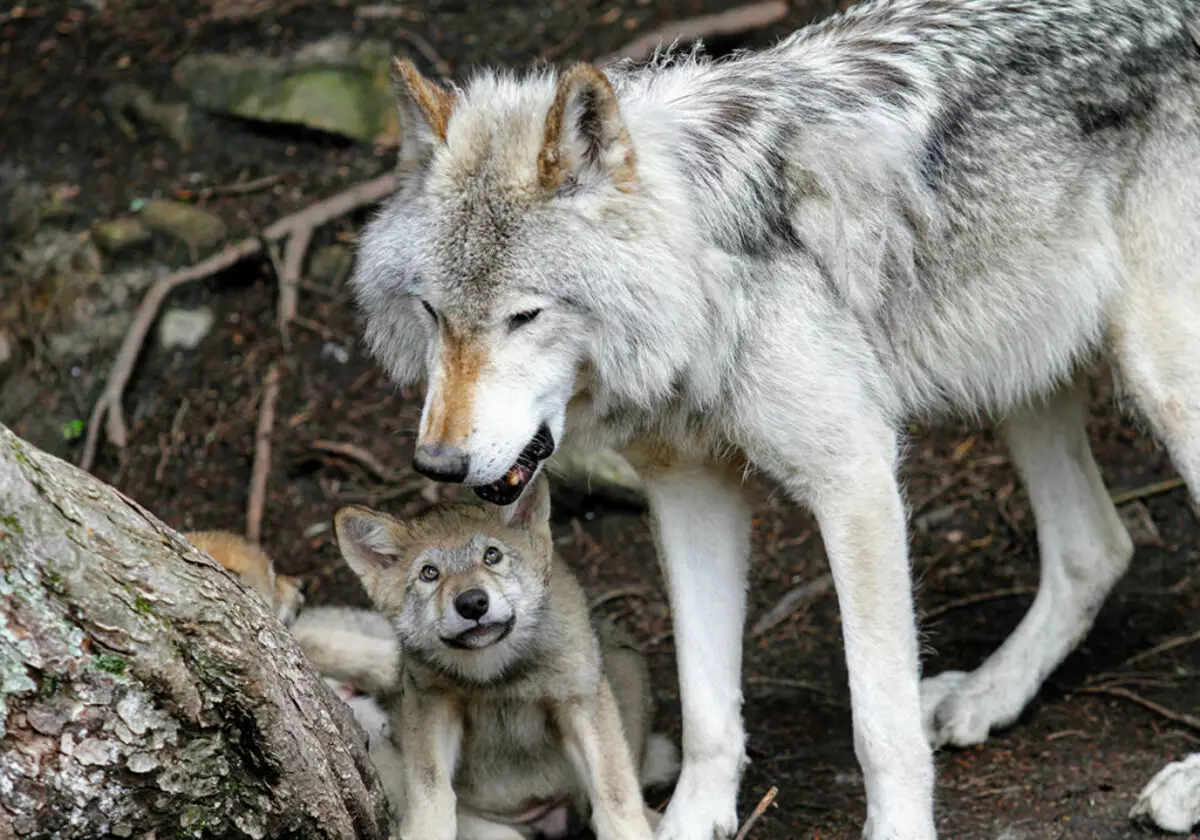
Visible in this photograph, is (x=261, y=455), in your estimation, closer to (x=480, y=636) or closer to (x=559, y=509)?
(x=559, y=509)

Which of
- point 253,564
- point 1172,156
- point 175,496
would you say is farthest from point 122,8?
point 1172,156

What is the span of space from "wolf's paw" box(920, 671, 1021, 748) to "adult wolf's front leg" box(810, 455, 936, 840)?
107cm

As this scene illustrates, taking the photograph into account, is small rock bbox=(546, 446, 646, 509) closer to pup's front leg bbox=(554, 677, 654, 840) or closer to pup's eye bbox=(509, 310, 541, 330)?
pup's front leg bbox=(554, 677, 654, 840)

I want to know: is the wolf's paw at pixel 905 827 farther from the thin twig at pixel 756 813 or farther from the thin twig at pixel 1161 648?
the thin twig at pixel 1161 648

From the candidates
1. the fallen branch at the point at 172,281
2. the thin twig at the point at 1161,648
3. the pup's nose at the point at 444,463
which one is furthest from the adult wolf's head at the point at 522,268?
the fallen branch at the point at 172,281

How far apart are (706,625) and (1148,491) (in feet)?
10.9

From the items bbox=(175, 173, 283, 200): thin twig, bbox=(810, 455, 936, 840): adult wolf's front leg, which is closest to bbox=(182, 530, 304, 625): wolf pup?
bbox=(810, 455, 936, 840): adult wolf's front leg

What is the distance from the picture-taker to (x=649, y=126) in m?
4.41

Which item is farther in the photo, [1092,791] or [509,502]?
[1092,791]

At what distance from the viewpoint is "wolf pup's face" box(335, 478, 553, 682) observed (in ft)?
14.1

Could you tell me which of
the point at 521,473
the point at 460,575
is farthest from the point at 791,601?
the point at 521,473

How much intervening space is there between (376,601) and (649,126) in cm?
176

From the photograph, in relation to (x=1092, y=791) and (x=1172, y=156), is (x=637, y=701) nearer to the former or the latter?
(x=1092, y=791)

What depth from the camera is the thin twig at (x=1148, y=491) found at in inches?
286
